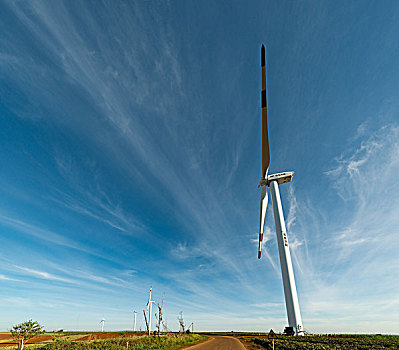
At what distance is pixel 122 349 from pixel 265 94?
51489mm

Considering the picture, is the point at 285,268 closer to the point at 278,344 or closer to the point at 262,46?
the point at 278,344

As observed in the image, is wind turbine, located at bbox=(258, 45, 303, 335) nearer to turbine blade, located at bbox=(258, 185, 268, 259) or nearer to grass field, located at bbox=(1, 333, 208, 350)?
turbine blade, located at bbox=(258, 185, 268, 259)

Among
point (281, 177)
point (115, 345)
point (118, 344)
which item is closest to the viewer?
point (115, 345)

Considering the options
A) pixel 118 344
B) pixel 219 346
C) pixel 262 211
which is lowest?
pixel 219 346

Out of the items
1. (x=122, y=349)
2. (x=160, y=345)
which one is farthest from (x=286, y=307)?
(x=122, y=349)

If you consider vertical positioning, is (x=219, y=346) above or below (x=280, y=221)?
below

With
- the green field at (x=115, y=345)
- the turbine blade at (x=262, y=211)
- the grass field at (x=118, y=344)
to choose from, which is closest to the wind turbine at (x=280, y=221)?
the turbine blade at (x=262, y=211)

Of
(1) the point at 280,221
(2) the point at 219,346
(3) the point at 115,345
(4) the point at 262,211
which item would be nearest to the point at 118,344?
(3) the point at 115,345

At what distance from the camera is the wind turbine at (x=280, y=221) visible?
124 ft

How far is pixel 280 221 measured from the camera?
4378 cm

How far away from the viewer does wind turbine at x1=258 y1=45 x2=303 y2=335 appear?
3766 cm

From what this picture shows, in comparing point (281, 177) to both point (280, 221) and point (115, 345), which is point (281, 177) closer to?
point (280, 221)

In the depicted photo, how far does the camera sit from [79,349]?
3156 centimetres

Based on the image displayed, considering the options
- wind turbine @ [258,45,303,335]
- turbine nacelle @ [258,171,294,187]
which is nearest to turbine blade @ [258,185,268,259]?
wind turbine @ [258,45,303,335]
